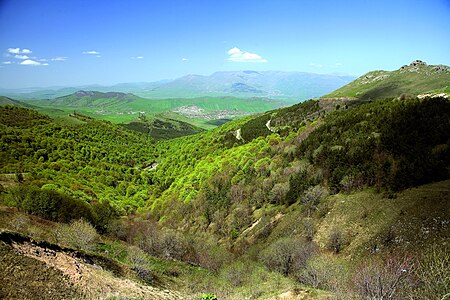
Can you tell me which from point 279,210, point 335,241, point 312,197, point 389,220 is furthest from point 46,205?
point 389,220

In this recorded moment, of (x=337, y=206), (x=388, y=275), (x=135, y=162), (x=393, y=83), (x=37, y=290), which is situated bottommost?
(x=135, y=162)

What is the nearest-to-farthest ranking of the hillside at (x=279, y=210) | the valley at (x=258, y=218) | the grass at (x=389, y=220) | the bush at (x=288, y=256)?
1. the valley at (x=258, y=218)
2. the hillside at (x=279, y=210)
3. the grass at (x=389, y=220)
4. the bush at (x=288, y=256)

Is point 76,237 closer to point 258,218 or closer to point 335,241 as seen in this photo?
point 335,241

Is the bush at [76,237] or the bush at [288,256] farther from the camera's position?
the bush at [288,256]

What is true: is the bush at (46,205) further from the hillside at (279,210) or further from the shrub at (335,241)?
the shrub at (335,241)

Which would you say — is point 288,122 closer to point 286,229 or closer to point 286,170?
point 286,170

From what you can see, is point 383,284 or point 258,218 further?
point 258,218

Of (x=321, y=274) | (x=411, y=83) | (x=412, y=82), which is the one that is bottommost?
(x=321, y=274)

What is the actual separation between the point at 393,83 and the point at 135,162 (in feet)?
462

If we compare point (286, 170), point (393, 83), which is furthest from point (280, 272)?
point (393, 83)

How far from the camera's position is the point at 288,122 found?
398ft

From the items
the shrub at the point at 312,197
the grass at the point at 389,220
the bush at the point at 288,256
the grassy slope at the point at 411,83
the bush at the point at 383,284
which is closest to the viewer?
the bush at the point at 383,284

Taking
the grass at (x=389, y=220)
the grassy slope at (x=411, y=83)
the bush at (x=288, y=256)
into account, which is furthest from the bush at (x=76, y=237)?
the grassy slope at (x=411, y=83)

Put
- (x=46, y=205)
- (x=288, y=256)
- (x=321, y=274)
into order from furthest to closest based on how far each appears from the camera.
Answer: (x=46, y=205)
(x=288, y=256)
(x=321, y=274)
